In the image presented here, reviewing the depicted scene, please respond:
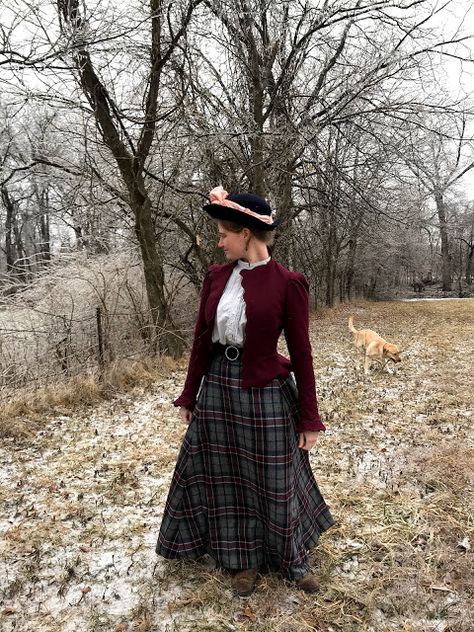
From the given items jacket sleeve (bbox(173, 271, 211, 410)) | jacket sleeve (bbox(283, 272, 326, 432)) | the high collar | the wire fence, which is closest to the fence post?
the wire fence

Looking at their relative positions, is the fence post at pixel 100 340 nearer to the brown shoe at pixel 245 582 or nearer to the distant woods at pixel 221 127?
the distant woods at pixel 221 127

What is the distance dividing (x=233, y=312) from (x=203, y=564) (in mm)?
1337

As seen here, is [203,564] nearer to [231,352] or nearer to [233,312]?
[231,352]

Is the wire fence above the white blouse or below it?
below

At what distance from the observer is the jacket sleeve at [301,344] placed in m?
2.00

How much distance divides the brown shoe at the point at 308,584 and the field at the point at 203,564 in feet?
0.14

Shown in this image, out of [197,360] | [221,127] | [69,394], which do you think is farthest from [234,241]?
[221,127]

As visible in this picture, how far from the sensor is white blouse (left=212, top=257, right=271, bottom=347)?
1991mm

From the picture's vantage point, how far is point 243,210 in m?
1.93

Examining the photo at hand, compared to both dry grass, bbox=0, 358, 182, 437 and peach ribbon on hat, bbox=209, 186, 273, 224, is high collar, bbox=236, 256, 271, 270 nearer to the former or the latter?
peach ribbon on hat, bbox=209, 186, 273, 224

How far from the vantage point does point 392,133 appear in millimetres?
8125

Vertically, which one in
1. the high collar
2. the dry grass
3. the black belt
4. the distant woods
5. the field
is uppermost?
the distant woods

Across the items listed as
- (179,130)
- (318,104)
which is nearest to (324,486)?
(179,130)

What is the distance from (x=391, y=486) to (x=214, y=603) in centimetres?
162
